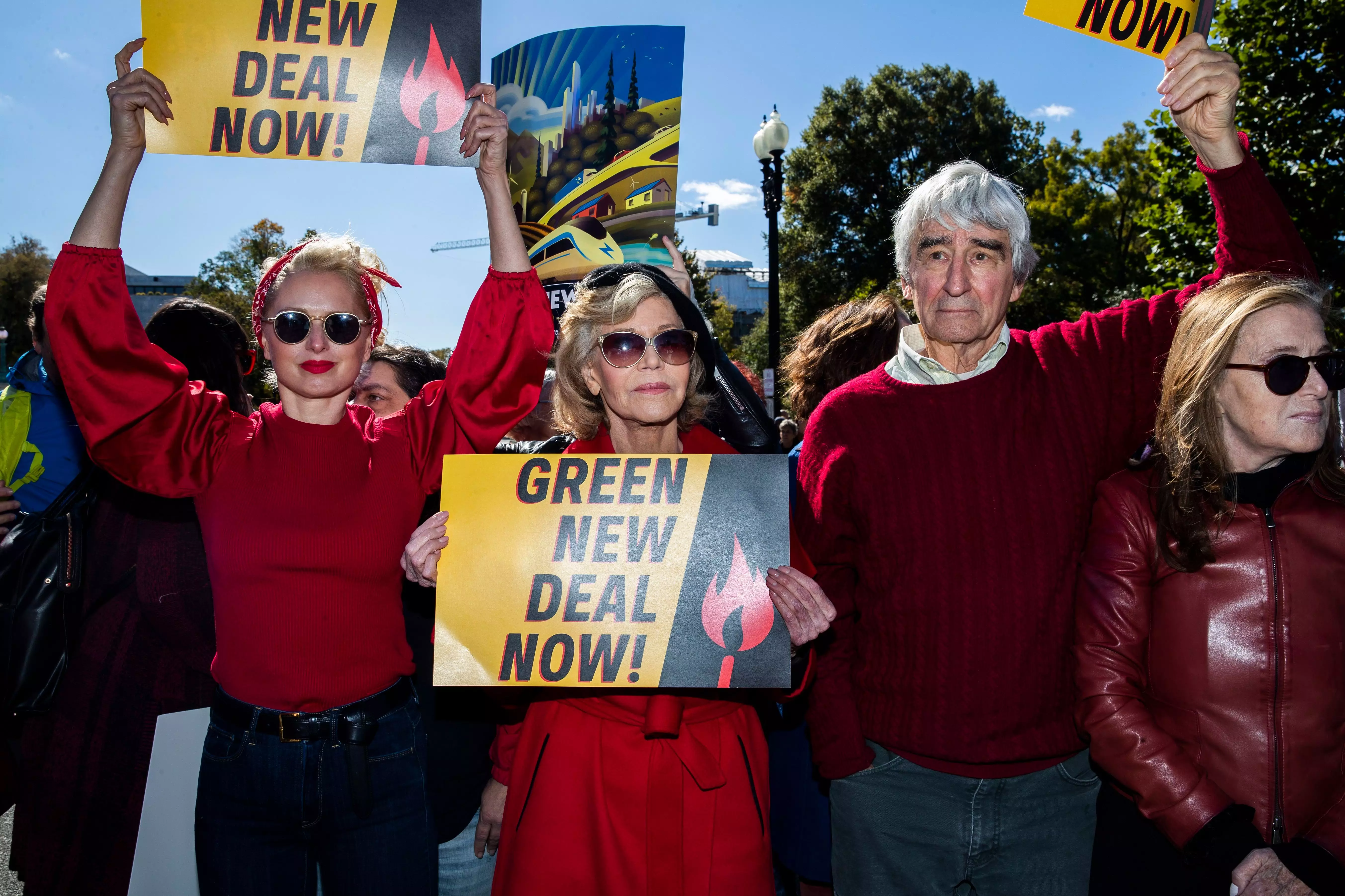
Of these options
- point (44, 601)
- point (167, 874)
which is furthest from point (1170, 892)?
point (44, 601)

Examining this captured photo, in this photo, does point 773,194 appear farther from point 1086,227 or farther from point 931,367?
point 1086,227

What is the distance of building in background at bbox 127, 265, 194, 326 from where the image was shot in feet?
226

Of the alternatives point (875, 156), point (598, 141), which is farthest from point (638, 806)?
point (875, 156)

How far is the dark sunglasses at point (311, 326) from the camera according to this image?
2.21 meters

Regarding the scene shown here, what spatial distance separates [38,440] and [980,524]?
4.14 meters

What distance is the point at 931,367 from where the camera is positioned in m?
2.38

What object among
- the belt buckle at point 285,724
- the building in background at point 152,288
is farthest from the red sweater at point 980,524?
the building in background at point 152,288

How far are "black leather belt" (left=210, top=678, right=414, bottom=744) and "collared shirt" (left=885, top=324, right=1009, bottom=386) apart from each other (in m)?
1.69

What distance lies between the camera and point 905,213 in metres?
2.54

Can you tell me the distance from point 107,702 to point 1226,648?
11.1ft

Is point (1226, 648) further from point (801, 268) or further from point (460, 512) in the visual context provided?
point (801, 268)

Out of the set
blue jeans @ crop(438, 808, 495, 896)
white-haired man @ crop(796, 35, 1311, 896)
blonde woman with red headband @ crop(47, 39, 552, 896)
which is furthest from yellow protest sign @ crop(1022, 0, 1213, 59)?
blue jeans @ crop(438, 808, 495, 896)

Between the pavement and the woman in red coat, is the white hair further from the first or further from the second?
the pavement

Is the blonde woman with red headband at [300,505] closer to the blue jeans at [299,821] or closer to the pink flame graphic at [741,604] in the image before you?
the blue jeans at [299,821]
